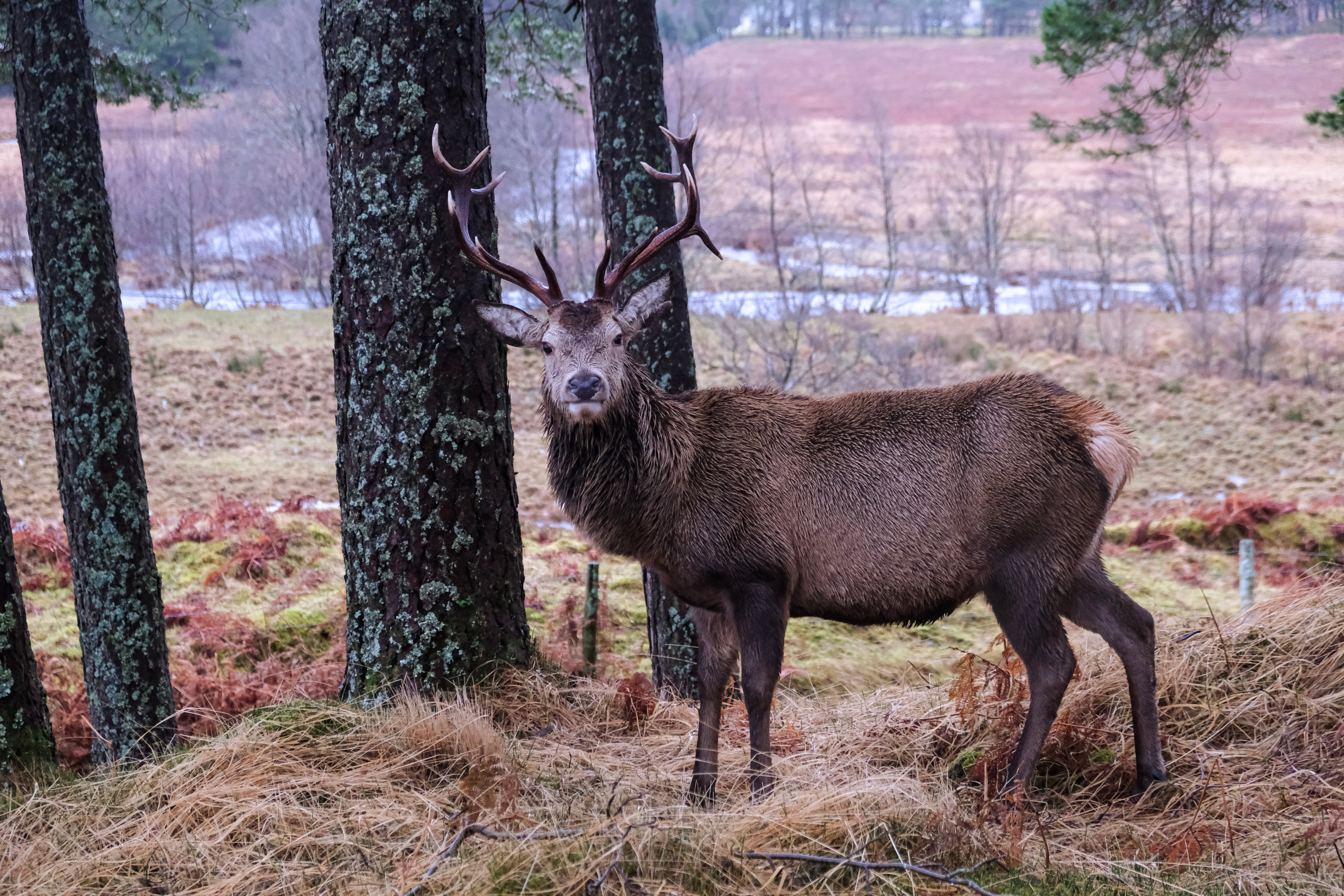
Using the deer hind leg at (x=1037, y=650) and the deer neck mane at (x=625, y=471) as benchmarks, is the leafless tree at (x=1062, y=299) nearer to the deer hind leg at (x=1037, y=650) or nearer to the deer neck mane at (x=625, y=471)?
the deer hind leg at (x=1037, y=650)

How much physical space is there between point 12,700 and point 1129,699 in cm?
524

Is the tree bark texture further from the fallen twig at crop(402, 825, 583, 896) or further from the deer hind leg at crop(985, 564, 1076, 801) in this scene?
the deer hind leg at crop(985, 564, 1076, 801)

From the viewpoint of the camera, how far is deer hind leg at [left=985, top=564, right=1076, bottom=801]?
184 inches

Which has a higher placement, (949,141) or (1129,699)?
(949,141)

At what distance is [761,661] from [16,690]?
11.2 ft

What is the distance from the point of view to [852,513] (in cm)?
480

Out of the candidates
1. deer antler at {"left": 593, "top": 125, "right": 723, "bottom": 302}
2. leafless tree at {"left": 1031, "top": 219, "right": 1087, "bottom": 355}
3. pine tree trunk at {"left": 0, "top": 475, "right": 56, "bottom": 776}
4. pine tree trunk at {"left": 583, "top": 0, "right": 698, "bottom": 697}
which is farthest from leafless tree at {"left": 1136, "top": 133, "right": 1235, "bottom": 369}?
pine tree trunk at {"left": 0, "top": 475, "right": 56, "bottom": 776}

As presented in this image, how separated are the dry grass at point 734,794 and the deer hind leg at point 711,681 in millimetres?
97

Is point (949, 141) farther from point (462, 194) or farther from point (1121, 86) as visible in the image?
point (462, 194)

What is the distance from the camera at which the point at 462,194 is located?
4.77 metres

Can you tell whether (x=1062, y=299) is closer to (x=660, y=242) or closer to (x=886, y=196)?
(x=886, y=196)

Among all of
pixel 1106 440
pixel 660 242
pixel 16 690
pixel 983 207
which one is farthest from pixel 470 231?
pixel 983 207

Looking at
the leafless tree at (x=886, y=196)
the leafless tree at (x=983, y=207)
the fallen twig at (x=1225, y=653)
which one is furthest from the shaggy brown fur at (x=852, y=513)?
the leafless tree at (x=983, y=207)

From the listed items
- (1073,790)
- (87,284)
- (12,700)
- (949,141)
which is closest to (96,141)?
(87,284)
